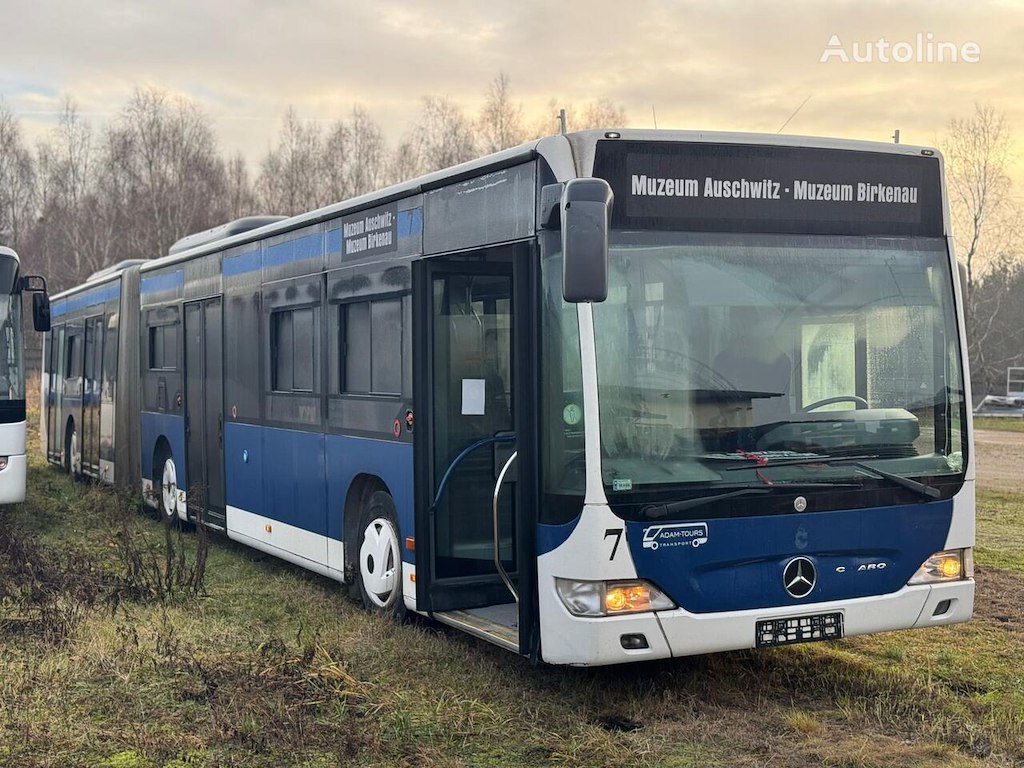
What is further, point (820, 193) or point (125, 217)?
point (125, 217)

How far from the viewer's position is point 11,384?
12875mm

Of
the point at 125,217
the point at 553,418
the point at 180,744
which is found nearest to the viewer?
the point at 180,744

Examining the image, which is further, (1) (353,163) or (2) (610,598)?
(1) (353,163)

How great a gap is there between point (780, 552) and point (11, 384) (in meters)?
8.84

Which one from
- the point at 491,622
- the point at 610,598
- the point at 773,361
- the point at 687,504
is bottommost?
the point at 491,622

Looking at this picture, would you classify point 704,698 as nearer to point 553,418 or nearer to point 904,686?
point 904,686

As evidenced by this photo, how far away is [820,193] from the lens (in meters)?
6.87

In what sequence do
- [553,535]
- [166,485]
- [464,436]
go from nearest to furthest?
[553,535] < [464,436] < [166,485]

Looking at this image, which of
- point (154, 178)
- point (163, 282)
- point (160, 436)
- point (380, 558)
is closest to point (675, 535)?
point (380, 558)

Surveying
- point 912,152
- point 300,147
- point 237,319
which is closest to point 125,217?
point 300,147

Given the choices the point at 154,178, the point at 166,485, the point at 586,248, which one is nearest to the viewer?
the point at 586,248

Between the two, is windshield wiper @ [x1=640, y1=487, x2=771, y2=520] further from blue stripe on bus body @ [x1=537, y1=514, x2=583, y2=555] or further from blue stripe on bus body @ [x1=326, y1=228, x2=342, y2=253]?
blue stripe on bus body @ [x1=326, y1=228, x2=342, y2=253]

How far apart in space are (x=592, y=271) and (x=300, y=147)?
197 ft

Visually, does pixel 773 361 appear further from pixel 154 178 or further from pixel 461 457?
pixel 154 178
